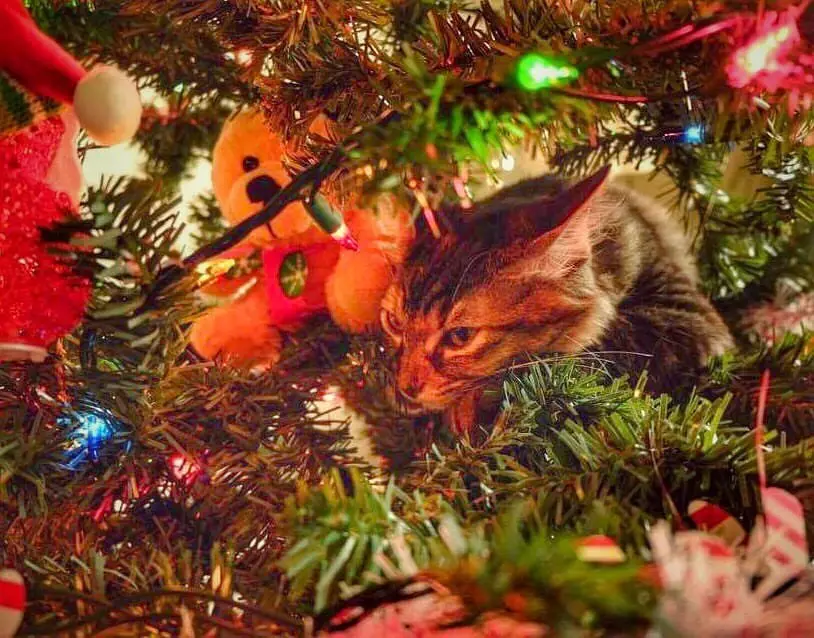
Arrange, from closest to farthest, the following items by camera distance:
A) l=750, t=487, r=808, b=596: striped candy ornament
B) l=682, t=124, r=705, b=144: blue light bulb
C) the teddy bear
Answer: l=750, t=487, r=808, b=596: striped candy ornament
l=682, t=124, r=705, b=144: blue light bulb
the teddy bear

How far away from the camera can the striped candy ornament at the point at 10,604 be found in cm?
29

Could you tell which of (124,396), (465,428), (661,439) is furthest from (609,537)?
(124,396)

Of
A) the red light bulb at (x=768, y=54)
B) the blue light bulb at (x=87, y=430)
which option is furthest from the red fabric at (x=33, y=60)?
the red light bulb at (x=768, y=54)

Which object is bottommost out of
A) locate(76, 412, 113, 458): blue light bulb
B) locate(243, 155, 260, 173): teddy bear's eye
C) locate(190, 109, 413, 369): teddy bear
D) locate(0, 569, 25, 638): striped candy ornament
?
locate(0, 569, 25, 638): striped candy ornament

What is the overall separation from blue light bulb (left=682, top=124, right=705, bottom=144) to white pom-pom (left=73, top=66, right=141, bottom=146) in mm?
A: 298

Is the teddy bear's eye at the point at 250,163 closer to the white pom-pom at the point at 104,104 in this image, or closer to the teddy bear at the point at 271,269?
the teddy bear at the point at 271,269

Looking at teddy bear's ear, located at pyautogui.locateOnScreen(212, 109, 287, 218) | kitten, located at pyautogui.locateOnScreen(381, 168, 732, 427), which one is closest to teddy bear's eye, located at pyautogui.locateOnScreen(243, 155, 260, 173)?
teddy bear's ear, located at pyautogui.locateOnScreen(212, 109, 287, 218)

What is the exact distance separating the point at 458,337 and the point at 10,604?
284 millimetres

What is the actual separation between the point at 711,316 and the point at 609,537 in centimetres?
30

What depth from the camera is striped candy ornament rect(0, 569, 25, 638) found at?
29 cm

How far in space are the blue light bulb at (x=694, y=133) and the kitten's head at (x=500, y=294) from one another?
0.17ft

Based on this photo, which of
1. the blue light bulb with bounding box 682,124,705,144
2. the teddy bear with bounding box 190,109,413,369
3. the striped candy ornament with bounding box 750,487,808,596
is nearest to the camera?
the striped candy ornament with bounding box 750,487,808,596

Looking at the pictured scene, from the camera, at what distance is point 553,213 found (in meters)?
0.46

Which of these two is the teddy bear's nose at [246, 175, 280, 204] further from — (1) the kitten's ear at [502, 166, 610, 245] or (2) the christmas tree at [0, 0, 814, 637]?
(1) the kitten's ear at [502, 166, 610, 245]
